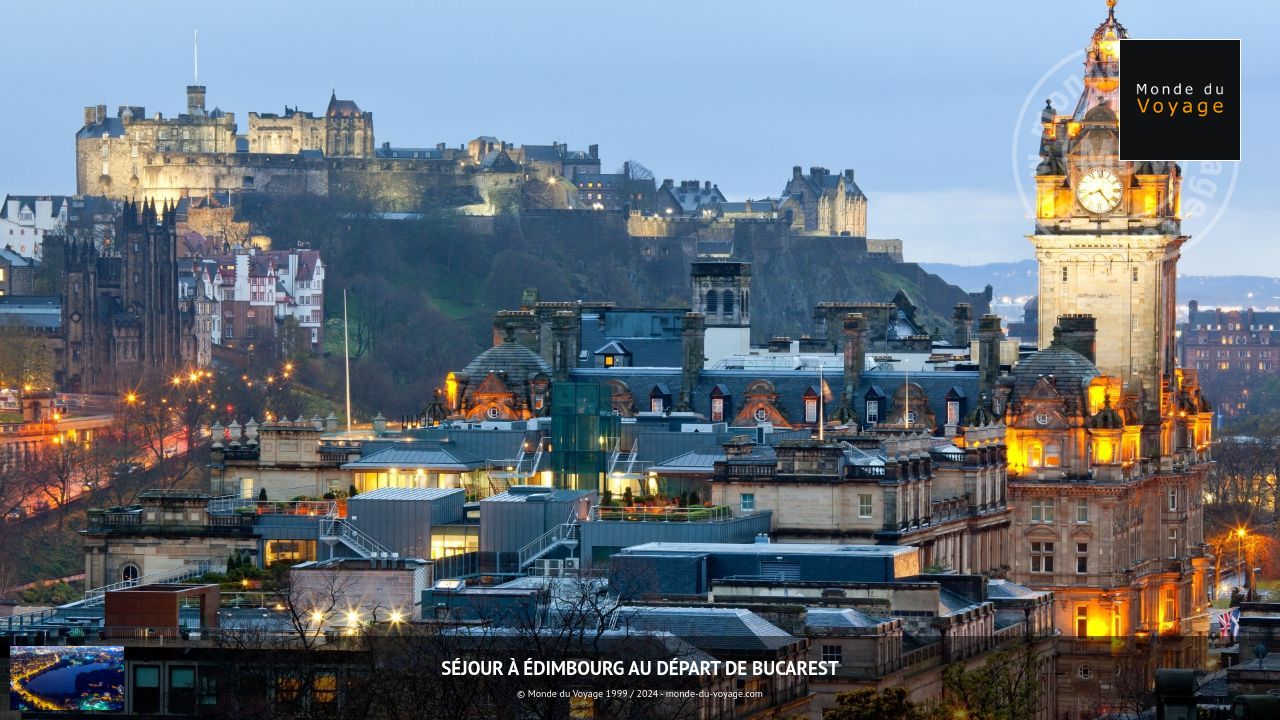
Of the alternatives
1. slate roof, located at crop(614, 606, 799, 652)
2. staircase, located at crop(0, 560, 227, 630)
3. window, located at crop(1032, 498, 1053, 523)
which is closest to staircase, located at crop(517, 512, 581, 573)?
staircase, located at crop(0, 560, 227, 630)

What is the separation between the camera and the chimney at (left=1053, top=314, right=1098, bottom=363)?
142750 mm

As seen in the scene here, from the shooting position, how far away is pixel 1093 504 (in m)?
137

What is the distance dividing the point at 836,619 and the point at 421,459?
3174cm

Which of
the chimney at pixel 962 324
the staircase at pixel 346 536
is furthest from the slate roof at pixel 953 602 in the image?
the chimney at pixel 962 324

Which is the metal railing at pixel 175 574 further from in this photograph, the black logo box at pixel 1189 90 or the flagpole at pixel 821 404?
the black logo box at pixel 1189 90

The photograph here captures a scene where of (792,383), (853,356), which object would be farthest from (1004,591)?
(792,383)

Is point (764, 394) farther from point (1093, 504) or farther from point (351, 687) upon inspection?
point (351, 687)

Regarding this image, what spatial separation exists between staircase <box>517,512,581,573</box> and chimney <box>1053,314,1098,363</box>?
139 ft

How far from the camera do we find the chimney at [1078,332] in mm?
142750

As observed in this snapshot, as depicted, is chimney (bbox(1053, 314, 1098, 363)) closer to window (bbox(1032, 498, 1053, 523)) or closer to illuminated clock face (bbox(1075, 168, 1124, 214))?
illuminated clock face (bbox(1075, 168, 1124, 214))

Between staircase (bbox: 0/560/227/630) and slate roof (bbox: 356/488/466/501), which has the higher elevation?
slate roof (bbox: 356/488/466/501)

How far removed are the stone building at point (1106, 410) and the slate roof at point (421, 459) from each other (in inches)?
952

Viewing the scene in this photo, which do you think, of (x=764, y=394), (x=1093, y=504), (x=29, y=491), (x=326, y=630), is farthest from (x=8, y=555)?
(x=326, y=630)

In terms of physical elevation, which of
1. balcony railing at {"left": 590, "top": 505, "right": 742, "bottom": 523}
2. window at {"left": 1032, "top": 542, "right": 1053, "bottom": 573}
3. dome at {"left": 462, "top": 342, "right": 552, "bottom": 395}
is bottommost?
window at {"left": 1032, "top": 542, "right": 1053, "bottom": 573}
